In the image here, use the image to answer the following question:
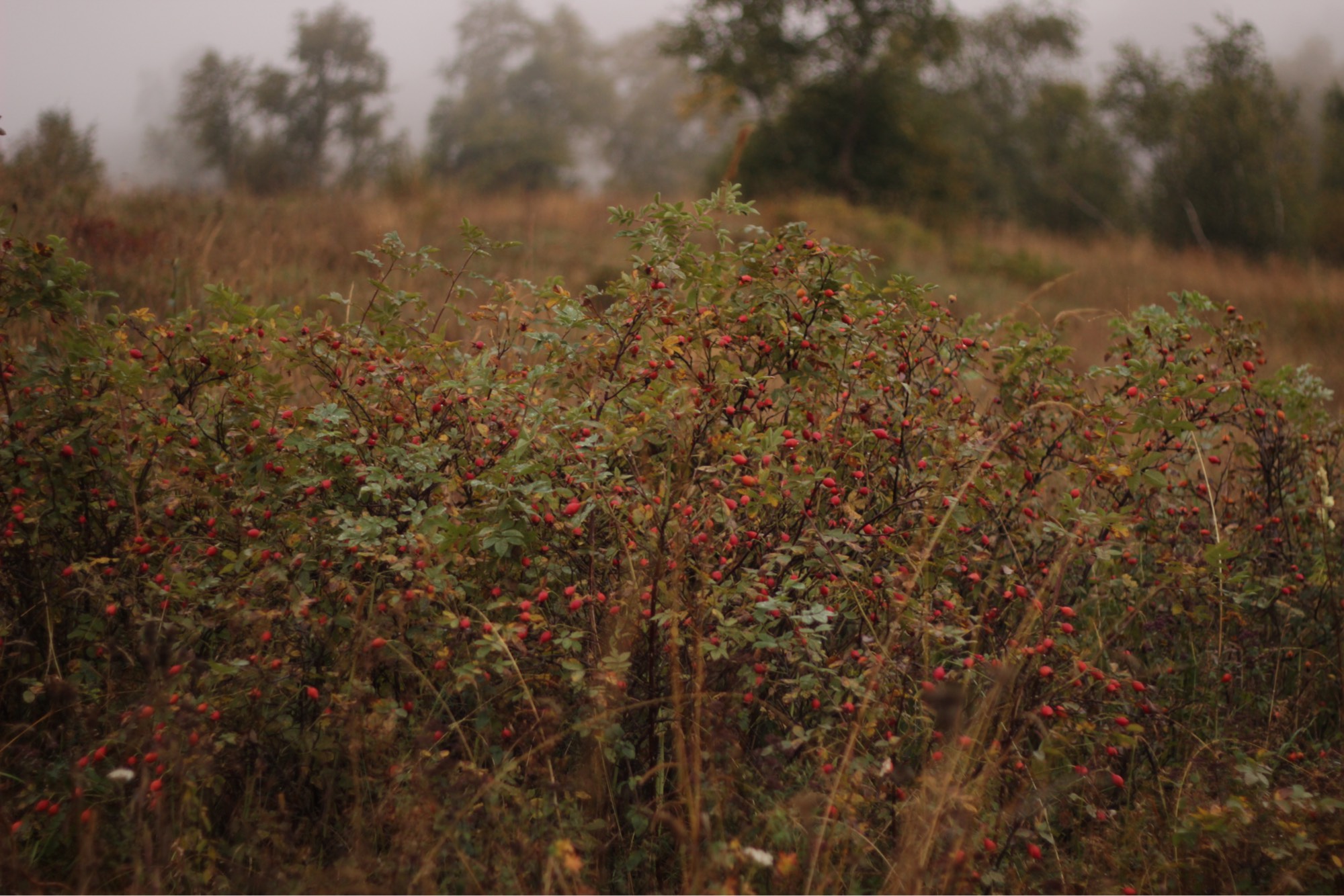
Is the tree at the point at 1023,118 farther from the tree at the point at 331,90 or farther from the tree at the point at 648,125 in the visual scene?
the tree at the point at 331,90

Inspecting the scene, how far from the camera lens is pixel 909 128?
15883 millimetres

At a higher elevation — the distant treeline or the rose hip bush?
the distant treeline

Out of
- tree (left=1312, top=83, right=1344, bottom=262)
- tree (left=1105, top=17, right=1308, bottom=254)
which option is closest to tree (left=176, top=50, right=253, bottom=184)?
tree (left=1105, top=17, right=1308, bottom=254)

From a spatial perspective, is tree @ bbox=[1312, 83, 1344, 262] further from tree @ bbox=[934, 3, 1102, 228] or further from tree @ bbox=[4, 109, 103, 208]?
tree @ bbox=[4, 109, 103, 208]

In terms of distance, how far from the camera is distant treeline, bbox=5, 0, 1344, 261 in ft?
51.6

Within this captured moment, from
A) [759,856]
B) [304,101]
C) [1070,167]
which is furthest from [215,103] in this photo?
[759,856]

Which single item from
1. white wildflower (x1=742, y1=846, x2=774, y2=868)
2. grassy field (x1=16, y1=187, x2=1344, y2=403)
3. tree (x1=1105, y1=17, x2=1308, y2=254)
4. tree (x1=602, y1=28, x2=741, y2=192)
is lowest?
white wildflower (x1=742, y1=846, x2=774, y2=868)

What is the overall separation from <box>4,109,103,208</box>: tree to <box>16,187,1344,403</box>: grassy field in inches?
9.5

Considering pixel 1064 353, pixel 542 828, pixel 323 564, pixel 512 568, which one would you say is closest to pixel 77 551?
pixel 323 564

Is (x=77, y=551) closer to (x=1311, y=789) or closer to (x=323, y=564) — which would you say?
(x=323, y=564)

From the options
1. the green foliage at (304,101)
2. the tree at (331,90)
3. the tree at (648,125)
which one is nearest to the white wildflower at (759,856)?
the green foliage at (304,101)

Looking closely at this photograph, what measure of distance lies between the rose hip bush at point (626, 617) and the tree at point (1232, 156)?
52.3 ft

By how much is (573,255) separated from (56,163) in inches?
188

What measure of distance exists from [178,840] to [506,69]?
42.7 metres
